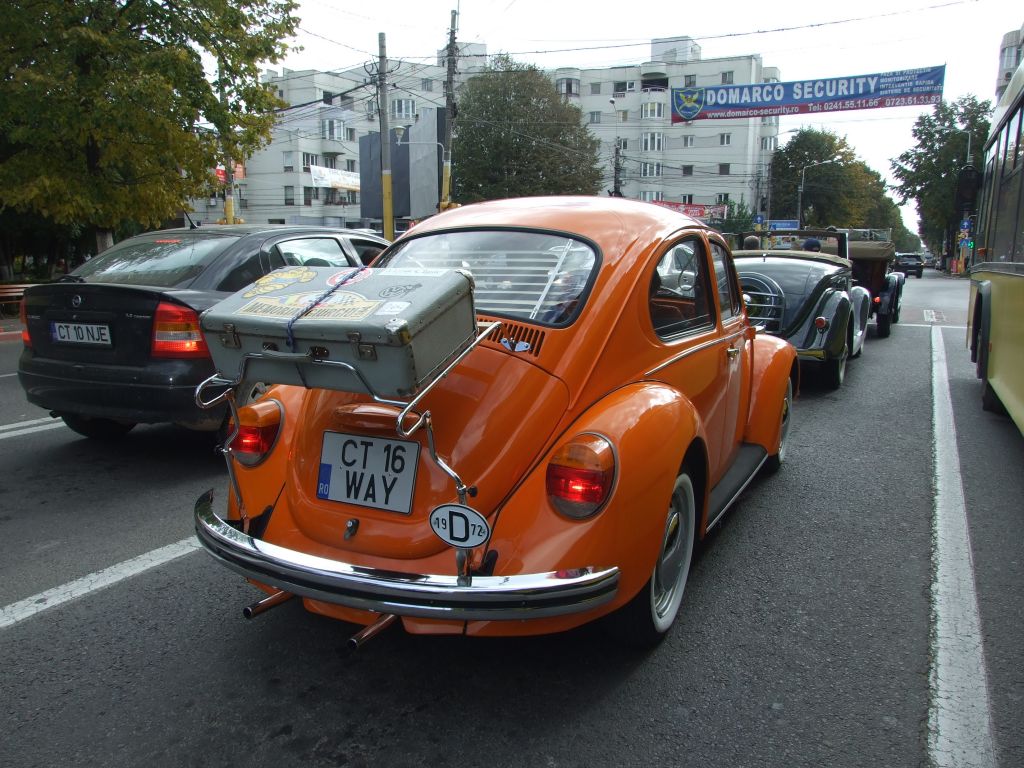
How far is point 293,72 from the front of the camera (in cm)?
5947

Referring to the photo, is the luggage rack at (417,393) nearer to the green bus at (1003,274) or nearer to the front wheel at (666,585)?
the front wheel at (666,585)

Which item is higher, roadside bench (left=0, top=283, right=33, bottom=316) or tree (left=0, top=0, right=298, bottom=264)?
tree (left=0, top=0, right=298, bottom=264)

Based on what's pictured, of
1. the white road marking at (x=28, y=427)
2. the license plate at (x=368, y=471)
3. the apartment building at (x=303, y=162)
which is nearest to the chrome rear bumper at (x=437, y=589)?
the license plate at (x=368, y=471)

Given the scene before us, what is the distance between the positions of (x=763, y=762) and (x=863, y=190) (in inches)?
3097

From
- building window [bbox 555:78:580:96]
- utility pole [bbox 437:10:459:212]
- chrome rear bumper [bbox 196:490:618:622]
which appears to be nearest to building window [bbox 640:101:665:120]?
building window [bbox 555:78:580:96]

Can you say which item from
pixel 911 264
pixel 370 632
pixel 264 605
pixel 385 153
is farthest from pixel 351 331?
pixel 911 264

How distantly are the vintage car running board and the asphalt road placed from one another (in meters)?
0.31

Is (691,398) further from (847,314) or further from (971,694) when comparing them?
(847,314)

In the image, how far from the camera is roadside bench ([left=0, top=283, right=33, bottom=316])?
1794cm

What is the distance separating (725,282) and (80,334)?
406 cm

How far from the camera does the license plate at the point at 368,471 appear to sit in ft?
8.27

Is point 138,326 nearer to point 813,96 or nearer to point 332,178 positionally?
point 813,96

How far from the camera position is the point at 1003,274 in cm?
608

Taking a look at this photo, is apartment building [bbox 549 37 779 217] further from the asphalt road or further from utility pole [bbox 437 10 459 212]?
the asphalt road
